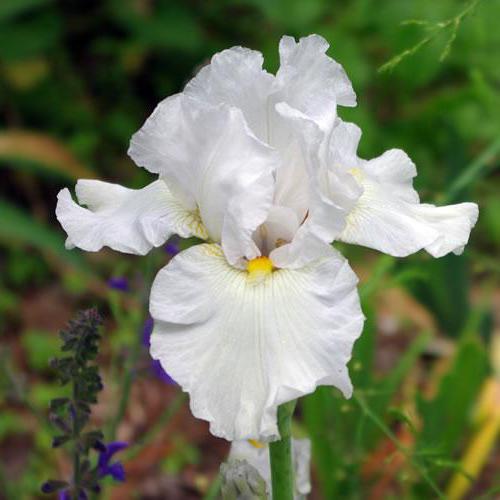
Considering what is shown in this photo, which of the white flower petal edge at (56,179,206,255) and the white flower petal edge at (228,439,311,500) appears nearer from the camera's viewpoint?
the white flower petal edge at (56,179,206,255)

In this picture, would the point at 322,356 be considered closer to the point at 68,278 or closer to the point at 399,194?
the point at 399,194

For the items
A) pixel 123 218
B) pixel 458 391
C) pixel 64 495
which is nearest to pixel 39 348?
pixel 458 391

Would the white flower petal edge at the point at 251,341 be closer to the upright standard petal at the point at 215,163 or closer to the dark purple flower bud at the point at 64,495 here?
the upright standard petal at the point at 215,163

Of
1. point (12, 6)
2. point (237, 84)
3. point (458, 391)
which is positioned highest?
point (237, 84)

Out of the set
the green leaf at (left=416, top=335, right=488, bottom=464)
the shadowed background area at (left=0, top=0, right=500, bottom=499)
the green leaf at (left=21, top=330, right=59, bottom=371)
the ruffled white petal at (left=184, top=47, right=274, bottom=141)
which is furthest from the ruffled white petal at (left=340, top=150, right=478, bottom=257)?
the green leaf at (left=21, top=330, right=59, bottom=371)

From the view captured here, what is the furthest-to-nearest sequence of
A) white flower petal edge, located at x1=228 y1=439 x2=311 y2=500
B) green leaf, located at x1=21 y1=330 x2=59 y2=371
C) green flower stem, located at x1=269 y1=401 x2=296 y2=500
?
green leaf, located at x1=21 y1=330 x2=59 y2=371 < white flower petal edge, located at x1=228 y1=439 x2=311 y2=500 < green flower stem, located at x1=269 y1=401 x2=296 y2=500

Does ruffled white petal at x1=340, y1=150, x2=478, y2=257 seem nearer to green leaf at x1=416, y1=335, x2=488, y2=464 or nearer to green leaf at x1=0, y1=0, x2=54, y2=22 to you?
green leaf at x1=416, y1=335, x2=488, y2=464

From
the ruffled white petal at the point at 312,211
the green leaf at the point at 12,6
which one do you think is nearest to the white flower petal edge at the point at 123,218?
the ruffled white petal at the point at 312,211

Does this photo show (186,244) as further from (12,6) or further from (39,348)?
(12,6)
